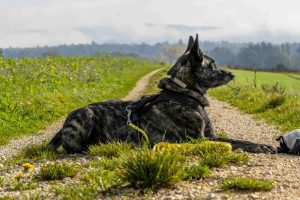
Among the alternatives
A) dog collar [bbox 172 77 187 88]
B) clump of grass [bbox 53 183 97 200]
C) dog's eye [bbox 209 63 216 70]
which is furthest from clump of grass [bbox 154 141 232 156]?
clump of grass [bbox 53 183 97 200]

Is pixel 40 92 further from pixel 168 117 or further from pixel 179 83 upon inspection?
pixel 168 117

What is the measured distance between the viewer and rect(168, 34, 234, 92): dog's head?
10375mm

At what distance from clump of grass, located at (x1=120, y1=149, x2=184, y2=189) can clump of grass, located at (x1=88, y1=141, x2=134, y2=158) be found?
7.42 ft

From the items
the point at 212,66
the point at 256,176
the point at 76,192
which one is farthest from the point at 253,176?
the point at 212,66

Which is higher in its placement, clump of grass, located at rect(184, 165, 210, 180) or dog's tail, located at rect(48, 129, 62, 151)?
clump of grass, located at rect(184, 165, 210, 180)

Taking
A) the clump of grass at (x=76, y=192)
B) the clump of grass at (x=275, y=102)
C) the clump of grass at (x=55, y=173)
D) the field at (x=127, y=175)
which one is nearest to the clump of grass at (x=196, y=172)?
the field at (x=127, y=175)

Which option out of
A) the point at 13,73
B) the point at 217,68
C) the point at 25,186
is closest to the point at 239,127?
the point at 217,68

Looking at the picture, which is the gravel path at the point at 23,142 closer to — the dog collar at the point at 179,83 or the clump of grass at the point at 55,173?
the clump of grass at the point at 55,173

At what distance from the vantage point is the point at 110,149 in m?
9.38

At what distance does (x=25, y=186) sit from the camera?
24.2 ft

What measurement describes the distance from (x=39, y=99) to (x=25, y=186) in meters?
13.7

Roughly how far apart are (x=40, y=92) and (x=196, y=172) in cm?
1786

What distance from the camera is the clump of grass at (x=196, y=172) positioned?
7.27m

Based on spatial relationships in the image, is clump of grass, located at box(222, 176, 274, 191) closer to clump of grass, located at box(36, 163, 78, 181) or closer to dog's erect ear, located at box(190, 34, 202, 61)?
clump of grass, located at box(36, 163, 78, 181)
